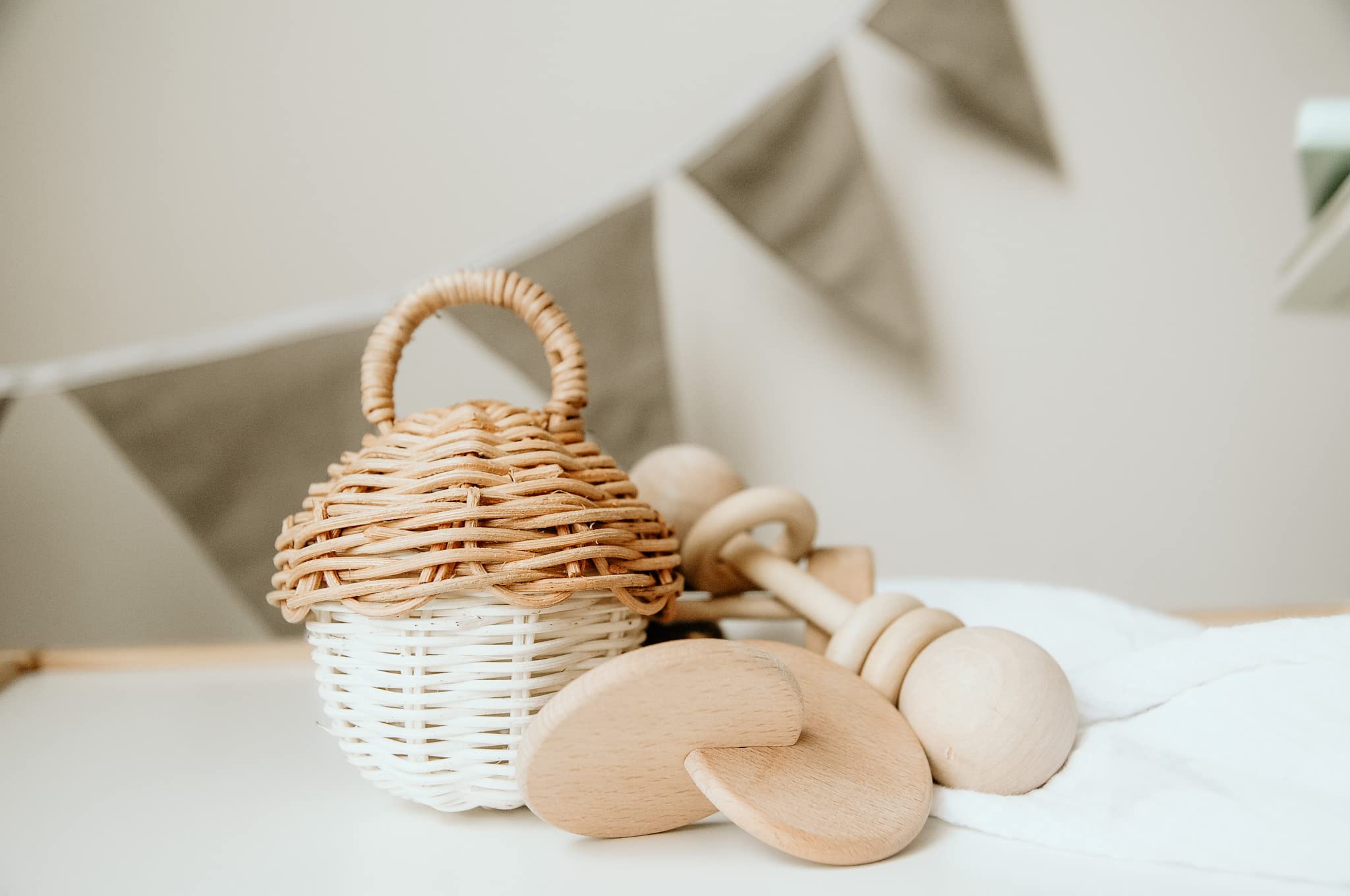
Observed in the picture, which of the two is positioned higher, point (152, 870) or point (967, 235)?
point (967, 235)

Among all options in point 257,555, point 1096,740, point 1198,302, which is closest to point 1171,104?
point 1198,302

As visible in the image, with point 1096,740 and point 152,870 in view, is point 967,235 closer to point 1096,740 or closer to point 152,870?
point 1096,740

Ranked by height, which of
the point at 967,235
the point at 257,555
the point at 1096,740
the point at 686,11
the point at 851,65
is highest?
the point at 686,11

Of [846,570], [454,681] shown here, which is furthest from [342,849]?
[846,570]

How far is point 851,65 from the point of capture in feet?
3.76

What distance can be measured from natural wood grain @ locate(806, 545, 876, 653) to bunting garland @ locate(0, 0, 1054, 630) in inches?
15.4

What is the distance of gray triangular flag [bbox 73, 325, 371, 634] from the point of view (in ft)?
2.76

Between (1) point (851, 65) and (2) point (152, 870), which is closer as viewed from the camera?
(2) point (152, 870)

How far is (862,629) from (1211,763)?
7.4 inches

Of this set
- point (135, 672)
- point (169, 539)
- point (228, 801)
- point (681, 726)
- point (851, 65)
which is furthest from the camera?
point (851, 65)

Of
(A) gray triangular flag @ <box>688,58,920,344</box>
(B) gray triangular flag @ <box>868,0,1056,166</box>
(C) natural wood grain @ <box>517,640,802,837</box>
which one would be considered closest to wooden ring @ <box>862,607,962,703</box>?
(C) natural wood grain @ <box>517,640,802,837</box>

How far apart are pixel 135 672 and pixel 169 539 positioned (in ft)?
0.62

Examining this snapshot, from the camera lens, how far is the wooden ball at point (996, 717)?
17.4 inches

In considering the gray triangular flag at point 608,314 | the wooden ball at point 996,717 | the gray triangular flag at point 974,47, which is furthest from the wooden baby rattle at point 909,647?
the gray triangular flag at point 974,47
